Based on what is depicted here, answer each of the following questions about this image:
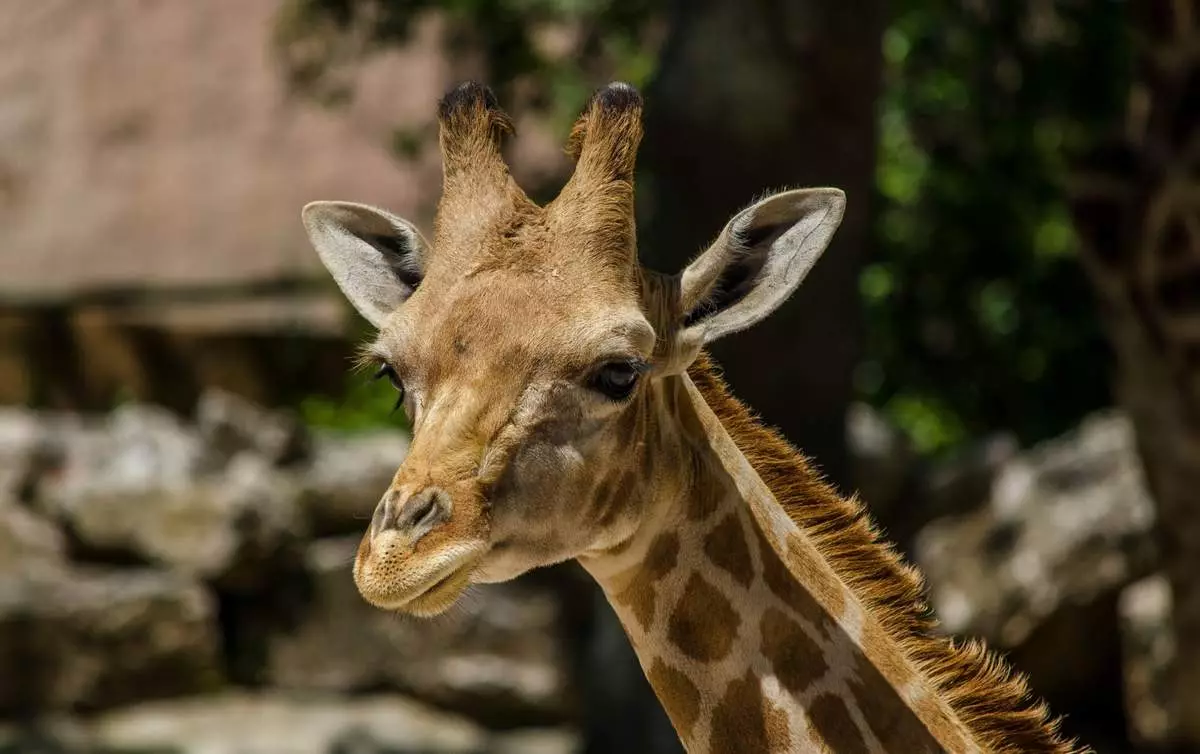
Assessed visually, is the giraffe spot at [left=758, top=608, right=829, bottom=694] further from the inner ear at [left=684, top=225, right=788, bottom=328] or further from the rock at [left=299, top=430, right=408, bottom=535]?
the rock at [left=299, top=430, right=408, bottom=535]

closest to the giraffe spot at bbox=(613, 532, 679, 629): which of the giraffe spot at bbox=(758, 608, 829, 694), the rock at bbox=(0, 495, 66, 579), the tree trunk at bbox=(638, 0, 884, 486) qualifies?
the giraffe spot at bbox=(758, 608, 829, 694)

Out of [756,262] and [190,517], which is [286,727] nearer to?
[190,517]

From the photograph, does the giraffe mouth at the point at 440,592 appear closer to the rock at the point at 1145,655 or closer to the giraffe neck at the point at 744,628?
the giraffe neck at the point at 744,628

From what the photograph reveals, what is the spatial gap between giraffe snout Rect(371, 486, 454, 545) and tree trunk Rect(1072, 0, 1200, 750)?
629 cm

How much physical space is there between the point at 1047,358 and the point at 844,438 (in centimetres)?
529

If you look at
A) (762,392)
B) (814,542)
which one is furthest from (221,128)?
(814,542)

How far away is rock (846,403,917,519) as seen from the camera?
11.5 metres

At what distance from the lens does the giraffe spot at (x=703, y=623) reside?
3.67 meters

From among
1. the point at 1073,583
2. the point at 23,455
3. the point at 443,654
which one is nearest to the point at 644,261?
the point at 1073,583

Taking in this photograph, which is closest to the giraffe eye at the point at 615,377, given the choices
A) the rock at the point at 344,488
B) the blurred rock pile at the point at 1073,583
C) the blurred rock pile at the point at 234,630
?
the blurred rock pile at the point at 1073,583

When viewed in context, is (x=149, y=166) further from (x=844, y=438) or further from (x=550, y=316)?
(x=550, y=316)

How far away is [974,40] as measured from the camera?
11.0 meters

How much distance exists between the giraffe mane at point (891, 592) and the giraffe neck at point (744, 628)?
5 cm

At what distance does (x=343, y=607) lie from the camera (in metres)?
11.5
